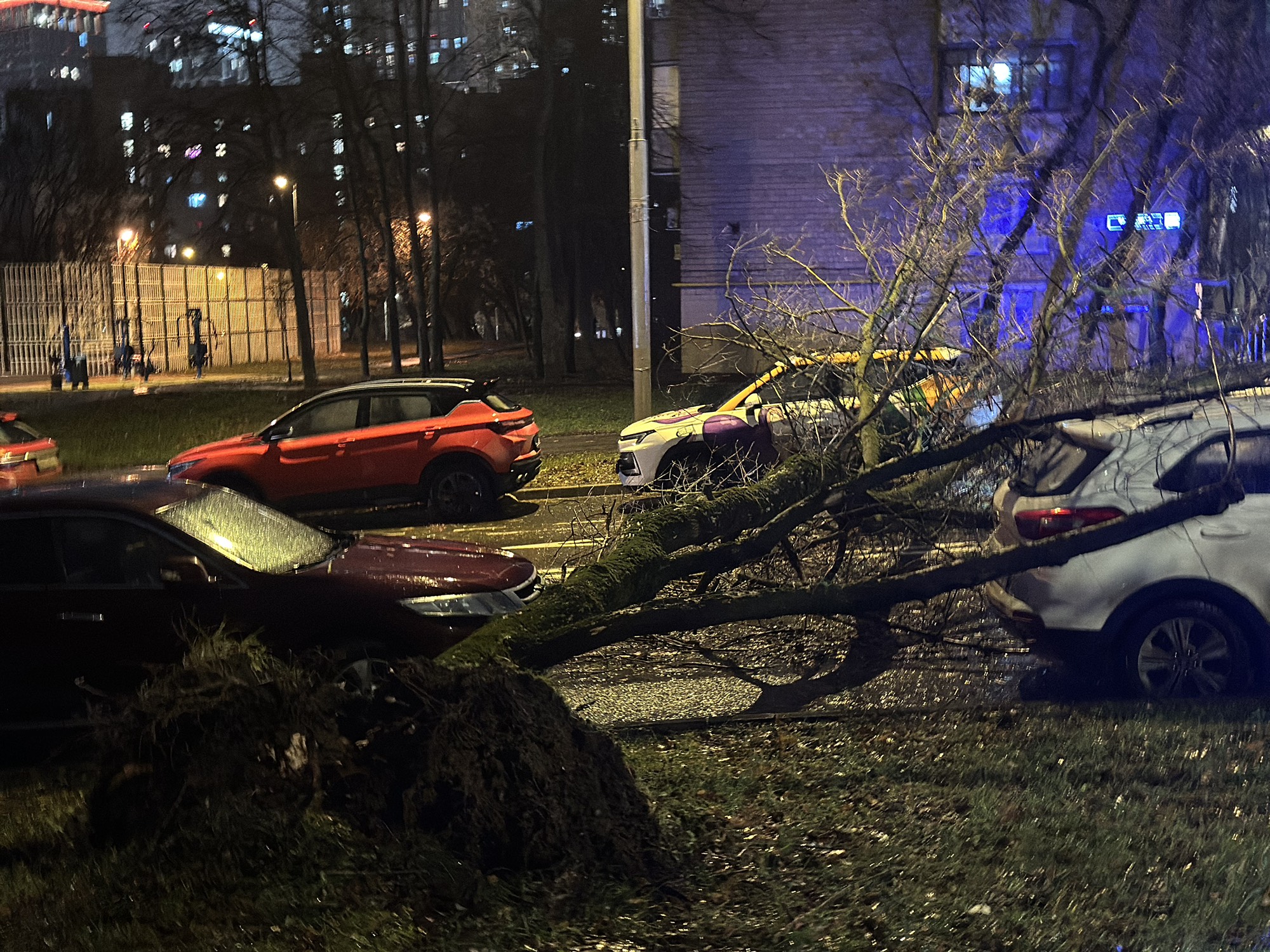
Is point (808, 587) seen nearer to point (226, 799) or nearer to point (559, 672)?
point (559, 672)

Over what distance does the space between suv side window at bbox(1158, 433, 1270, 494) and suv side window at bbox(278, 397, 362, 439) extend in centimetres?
980

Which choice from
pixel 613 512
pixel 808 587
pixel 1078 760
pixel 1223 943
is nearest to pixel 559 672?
pixel 613 512

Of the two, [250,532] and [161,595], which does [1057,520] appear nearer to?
[250,532]

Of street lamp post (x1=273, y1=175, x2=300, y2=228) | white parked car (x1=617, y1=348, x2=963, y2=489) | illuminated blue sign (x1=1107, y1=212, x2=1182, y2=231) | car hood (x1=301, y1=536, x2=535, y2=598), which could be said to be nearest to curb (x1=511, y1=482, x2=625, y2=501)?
white parked car (x1=617, y1=348, x2=963, y2=489)

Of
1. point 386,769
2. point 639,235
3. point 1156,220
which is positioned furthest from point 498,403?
point 1156,220

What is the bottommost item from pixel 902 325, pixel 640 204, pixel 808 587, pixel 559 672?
pixel 559 672

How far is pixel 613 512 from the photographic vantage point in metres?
7.73

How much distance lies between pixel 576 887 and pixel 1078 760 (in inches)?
91.1

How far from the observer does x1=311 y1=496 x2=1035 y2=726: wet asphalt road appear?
6680 millimetres

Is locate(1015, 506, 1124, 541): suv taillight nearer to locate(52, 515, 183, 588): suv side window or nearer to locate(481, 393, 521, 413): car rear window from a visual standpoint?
locate(52, 515, 183, 588): suv side window

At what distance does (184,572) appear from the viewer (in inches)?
242

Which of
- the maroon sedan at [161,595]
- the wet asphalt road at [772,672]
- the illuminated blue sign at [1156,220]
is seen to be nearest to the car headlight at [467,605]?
the maroon sedan at [161,595]

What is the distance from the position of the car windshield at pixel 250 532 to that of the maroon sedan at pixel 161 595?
0.01 metres

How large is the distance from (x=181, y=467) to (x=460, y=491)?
311cm
